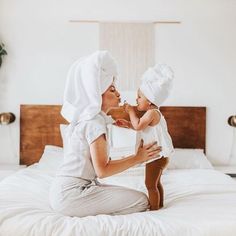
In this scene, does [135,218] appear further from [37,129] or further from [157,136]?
[37,129]

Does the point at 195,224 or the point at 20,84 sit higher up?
the point at 20,84

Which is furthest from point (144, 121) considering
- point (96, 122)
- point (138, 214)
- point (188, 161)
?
point (188, 161)

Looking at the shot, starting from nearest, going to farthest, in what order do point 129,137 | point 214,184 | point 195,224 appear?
point 195,224
point 214,184
point 129,137

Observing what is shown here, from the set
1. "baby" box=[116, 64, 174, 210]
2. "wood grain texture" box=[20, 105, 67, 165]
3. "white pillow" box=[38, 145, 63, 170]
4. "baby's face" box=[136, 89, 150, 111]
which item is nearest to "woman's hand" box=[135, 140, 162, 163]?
"baby" box=[116, 64, 174, 210]

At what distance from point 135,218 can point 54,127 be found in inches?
90.8

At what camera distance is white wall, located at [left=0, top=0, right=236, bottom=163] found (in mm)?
3965

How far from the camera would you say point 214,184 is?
8.55 feet

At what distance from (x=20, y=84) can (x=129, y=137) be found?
4.26 feet

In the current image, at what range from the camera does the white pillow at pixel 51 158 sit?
11.0 feet

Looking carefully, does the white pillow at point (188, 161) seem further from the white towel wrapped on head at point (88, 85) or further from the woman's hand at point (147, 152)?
the white towel wrapped on head at point (88, 85)

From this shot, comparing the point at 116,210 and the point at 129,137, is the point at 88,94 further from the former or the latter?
the point at 129,137

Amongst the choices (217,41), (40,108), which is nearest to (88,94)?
(40,108)

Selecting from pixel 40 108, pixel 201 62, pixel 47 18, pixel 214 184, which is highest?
pixel 47 18

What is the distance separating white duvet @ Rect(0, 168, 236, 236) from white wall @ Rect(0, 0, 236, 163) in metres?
1.72
